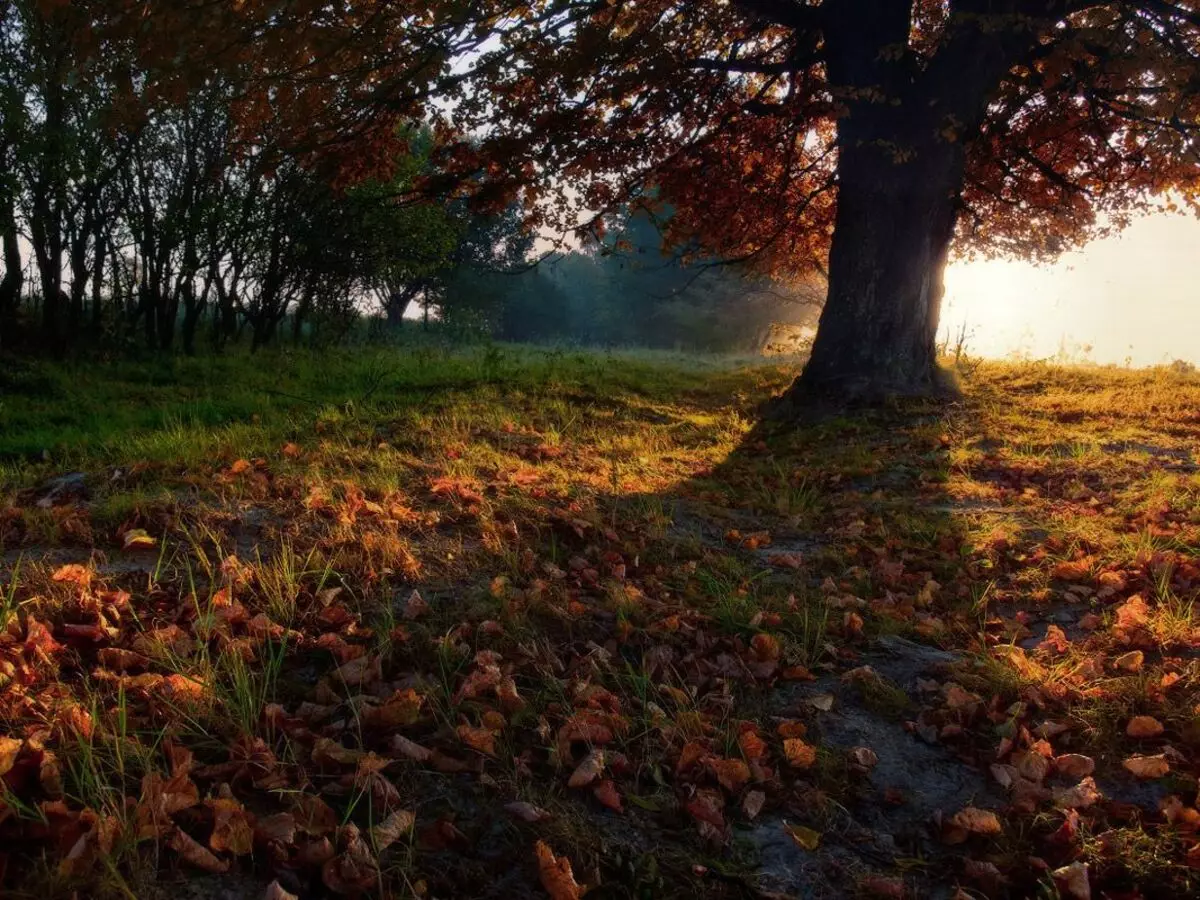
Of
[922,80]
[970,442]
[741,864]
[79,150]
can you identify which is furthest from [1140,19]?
[79,150]

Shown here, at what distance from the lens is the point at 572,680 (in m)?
2.89

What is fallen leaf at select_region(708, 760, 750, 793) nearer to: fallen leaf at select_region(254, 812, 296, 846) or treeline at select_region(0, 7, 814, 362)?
fallen leaf at select_region(254, 812, 296, 846)

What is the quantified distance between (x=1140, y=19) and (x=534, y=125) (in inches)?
236

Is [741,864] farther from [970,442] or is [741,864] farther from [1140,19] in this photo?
[1140,19]

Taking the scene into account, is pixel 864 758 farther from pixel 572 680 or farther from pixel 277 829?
pixel 277 829

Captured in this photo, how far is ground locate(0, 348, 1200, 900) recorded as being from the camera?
2.06 m

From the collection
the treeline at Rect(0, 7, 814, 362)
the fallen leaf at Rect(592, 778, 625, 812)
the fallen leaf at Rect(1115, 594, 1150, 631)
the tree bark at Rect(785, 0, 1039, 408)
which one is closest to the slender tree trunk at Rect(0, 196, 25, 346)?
the treeline at Rect(0, 7, 814, 362)

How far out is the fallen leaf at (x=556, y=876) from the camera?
1.91m

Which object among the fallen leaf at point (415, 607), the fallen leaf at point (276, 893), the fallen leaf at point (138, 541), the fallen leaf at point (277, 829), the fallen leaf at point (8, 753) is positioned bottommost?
the fallen leaf at point (276, 893)

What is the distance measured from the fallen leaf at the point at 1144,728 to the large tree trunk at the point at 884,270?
6346 mm

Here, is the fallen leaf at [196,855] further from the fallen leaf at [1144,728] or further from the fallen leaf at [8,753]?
the fallen leaf at [1144,728]

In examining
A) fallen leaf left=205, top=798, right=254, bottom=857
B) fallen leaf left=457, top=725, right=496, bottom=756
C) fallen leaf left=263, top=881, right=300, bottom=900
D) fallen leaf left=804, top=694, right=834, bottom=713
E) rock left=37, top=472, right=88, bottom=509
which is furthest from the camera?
rock left=37, top=472, right=88, bottom=509

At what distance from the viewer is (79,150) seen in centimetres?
1023

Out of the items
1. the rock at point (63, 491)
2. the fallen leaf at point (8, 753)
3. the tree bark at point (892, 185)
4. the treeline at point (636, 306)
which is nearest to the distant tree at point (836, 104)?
the tree bark at point (892, 185)
